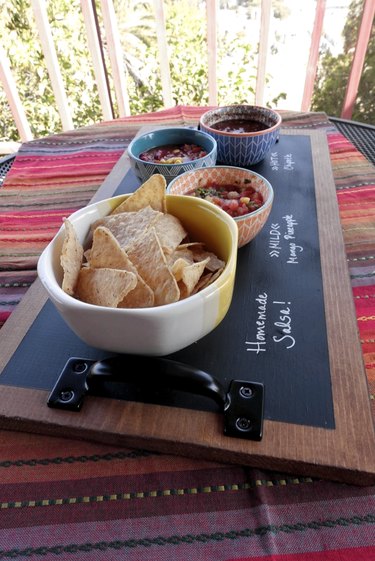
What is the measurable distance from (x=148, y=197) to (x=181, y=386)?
0.32m

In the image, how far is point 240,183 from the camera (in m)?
0.95

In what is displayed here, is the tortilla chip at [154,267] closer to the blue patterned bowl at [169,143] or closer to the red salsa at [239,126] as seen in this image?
the blue patterned bowl at [169,143]

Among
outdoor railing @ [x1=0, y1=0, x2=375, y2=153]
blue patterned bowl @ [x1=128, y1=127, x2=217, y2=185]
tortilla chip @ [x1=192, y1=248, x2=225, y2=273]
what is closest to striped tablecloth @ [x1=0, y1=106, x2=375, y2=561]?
tortilla chip @ [x1=192, y1=248, x2=225, y2=273]

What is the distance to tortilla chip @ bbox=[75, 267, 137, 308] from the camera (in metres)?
0.50

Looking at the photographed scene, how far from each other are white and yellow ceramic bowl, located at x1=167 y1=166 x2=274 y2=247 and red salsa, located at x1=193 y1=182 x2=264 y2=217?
0.03 ft

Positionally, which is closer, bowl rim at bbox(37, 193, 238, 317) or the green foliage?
bowl rim at bbox(37, 193, 238, 317)

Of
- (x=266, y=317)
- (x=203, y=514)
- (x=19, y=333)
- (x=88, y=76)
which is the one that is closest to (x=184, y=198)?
(x=266, y=317)

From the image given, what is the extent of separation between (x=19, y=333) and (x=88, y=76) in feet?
13.4

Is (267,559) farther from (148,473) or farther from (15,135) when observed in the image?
(15,135)

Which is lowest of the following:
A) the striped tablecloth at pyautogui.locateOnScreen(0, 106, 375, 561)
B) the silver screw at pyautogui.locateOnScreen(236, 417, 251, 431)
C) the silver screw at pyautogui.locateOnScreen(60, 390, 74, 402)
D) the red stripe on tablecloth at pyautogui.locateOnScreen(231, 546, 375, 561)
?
the red stripe on tablecloth at pyautogui.locateOnScreen(231, 546, 375, 561)

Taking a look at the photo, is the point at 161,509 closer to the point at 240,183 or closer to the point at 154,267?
the point at 154,267

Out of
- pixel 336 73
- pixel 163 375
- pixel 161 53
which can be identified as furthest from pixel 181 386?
pixel 336 73

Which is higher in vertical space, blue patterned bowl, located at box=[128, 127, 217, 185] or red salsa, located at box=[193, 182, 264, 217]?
blue patterned bowl, located at box=[128, 127, 217, 185]

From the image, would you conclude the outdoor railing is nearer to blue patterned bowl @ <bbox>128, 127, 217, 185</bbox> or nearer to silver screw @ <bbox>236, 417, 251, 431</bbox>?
blue patterned bowl @ <bbox>128, 127, 217, 185</bbox>
